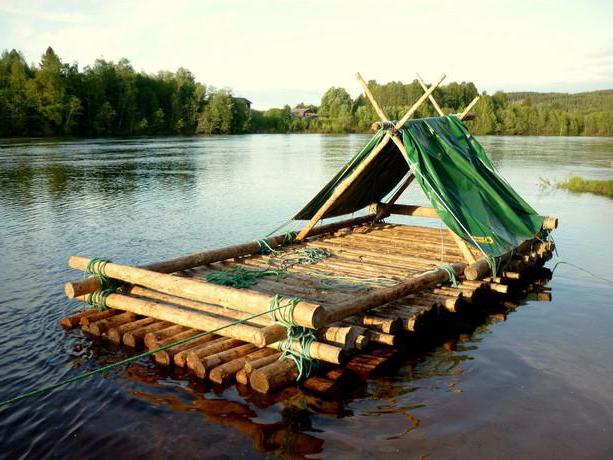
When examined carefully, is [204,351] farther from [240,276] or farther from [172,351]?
[240,276]

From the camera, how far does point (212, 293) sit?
302 inches

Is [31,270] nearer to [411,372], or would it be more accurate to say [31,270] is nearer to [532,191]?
[411,372]

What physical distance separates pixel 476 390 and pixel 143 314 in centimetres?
504

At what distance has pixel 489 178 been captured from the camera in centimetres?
1328

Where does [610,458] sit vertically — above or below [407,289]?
below

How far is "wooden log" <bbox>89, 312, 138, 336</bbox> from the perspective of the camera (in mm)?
8523

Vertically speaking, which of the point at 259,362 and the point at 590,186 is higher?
the point at 590,186

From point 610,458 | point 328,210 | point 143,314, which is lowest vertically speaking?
point 610,458

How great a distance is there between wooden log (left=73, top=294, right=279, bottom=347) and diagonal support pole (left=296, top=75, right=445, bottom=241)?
4717mm

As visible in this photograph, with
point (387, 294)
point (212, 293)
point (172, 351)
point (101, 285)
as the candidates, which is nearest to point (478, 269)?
point (387, 294)

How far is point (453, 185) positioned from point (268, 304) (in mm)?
5975

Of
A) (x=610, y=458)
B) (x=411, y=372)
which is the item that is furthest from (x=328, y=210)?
(x=610, y=458)

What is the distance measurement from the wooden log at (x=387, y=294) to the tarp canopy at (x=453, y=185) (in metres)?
1.07

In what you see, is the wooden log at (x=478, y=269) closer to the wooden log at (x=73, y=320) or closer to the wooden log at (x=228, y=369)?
the wooden log at (x=228, y=369)
